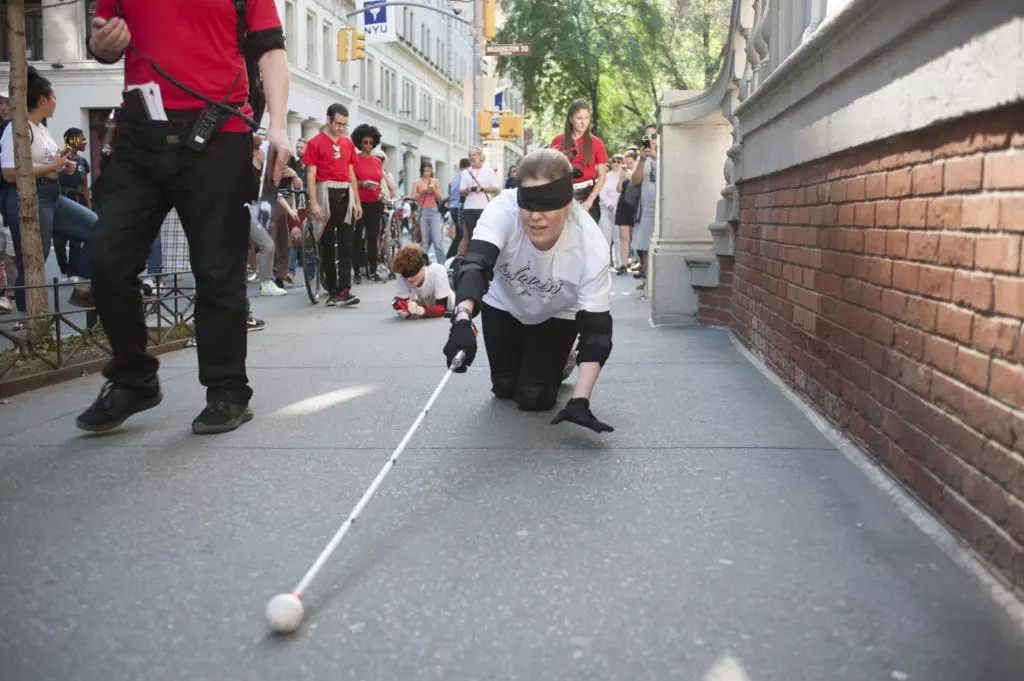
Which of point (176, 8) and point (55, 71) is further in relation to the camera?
point (55, 71)

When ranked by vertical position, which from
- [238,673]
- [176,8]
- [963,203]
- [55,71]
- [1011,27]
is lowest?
[238,673]

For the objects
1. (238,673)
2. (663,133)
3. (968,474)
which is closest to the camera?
(238,673)

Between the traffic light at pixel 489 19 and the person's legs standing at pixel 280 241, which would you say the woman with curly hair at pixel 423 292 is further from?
the traffic light at pixel 489 19

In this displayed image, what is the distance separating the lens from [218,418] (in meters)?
4.84

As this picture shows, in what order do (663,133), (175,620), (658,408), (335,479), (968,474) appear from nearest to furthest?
(175,620) < (968,474) < (335,479) < (658,408) < (663,133)

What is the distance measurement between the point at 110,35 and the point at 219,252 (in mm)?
954

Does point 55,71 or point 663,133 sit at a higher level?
point 55,71

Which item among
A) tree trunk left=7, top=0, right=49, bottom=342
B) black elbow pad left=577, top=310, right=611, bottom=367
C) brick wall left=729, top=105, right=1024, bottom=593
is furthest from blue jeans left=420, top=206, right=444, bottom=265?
black elbow pad left=577, top=310, right=611, bottom=367

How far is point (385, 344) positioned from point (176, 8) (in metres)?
3.96

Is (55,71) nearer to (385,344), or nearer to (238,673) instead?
(385,344)

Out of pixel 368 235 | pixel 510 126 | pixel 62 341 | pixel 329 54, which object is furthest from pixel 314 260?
pixel 329 54

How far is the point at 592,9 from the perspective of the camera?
4028 cm

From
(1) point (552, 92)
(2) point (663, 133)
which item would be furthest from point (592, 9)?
(2) point (663, 133)

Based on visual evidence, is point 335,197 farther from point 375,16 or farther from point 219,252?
point 375,16
